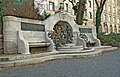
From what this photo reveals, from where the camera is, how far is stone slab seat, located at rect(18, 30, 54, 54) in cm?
1188

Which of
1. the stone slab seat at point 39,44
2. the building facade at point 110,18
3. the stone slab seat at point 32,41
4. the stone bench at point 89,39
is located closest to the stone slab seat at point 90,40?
the stone bench at point 89,39

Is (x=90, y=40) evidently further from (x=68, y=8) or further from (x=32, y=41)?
(x=68, y=8)

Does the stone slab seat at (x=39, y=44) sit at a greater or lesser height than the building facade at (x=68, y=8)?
lesser

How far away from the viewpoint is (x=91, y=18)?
189ft

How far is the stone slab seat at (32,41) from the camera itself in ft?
39.0

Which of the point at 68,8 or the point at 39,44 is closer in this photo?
the point at 39,44

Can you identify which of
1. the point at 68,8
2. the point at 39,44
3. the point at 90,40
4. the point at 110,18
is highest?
the point at 68,8

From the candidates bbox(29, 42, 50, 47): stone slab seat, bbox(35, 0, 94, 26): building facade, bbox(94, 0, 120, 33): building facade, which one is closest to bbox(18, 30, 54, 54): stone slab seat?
bbox(29, 42, 50, 47): stone slab seat

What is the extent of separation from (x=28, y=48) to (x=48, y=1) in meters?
34.1

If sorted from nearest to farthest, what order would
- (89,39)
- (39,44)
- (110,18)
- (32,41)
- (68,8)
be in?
(39,44), (32,41), (89,39), (68,8), (110,18)

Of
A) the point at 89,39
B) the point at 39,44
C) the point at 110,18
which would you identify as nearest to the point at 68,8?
the point at 110,18

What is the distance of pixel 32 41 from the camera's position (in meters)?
13.8

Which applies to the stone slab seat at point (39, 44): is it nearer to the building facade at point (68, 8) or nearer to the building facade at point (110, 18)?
the building facade at point (68, 8)

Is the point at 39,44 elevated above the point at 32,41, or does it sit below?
below
